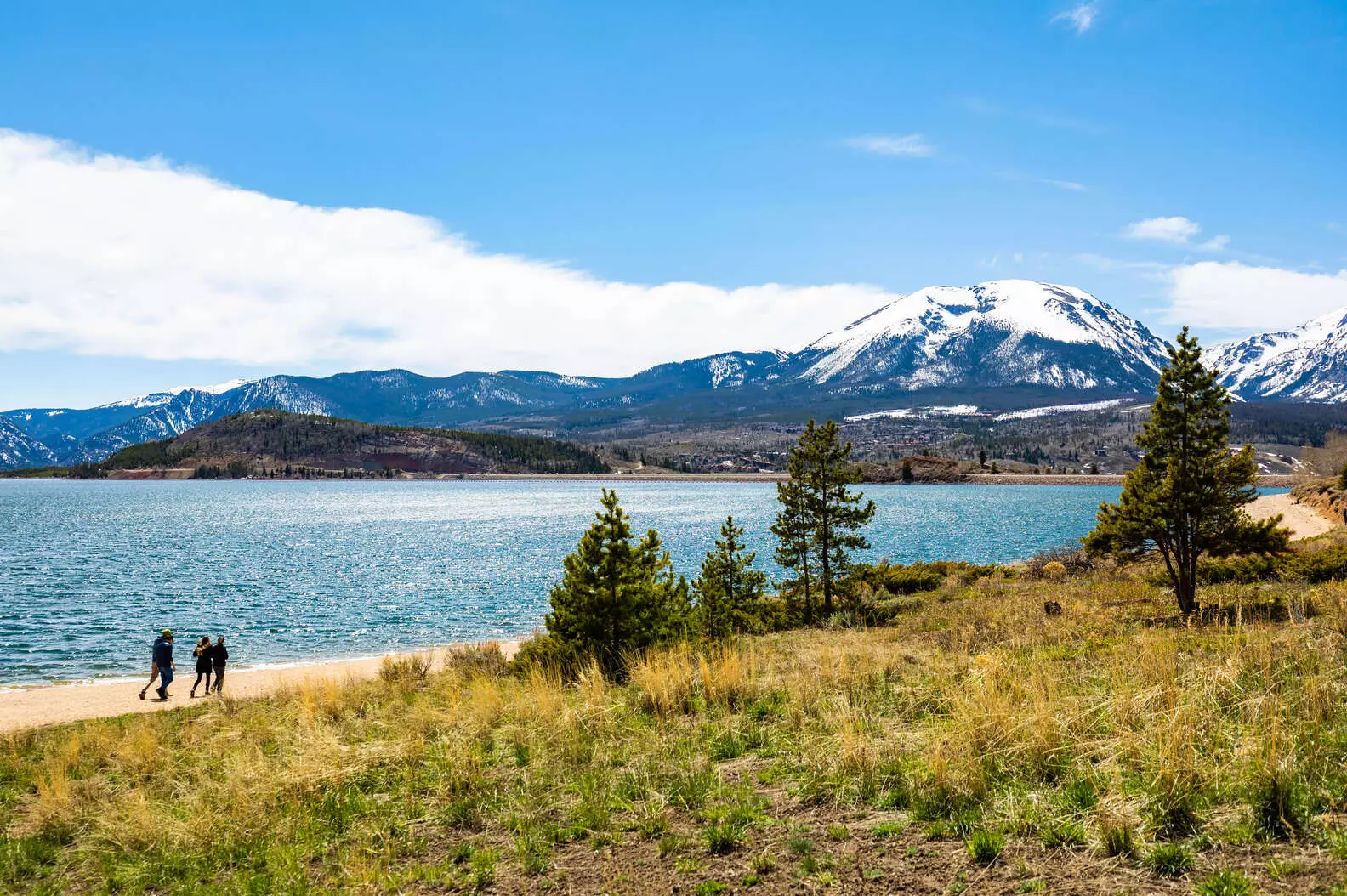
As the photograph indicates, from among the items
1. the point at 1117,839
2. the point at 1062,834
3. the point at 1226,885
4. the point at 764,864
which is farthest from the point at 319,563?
the point at 1226,885

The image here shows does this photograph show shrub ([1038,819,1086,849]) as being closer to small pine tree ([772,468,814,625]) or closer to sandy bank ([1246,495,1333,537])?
small pine tree ([772,468,814,625])

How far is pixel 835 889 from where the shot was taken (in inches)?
224

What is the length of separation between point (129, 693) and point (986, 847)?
25966 millimetres

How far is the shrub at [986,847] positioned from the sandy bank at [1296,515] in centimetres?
4502

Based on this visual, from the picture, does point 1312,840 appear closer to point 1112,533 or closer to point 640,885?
point 640,885

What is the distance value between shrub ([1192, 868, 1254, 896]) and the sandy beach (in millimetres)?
17048

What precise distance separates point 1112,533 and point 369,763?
18204 millimetres

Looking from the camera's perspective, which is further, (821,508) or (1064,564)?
(1064,564)

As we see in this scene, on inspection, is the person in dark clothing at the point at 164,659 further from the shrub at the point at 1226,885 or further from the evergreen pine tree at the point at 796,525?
the shrub at the point at 1226,885

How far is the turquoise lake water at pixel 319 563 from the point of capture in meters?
33.6

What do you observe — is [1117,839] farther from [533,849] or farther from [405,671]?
[405,671]

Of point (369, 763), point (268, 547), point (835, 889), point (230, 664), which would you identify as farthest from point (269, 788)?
point (268, 547)

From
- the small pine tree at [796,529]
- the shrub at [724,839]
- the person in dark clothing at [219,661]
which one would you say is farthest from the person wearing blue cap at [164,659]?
the shrub at [724,839]

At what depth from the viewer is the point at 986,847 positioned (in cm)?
587
